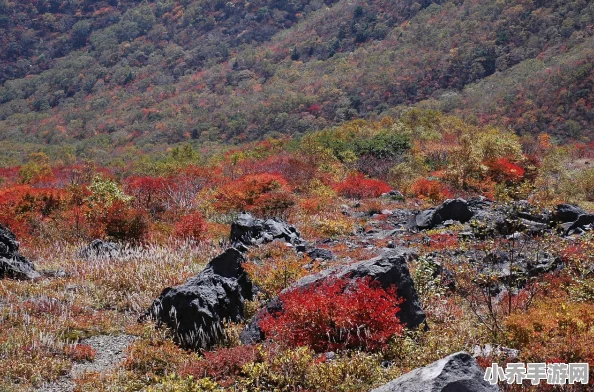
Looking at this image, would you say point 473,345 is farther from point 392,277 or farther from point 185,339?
point 185,339

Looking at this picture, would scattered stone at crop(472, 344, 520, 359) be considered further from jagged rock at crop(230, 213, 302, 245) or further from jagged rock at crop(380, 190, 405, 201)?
jagged rock at crop(380, 190, 405, 201)

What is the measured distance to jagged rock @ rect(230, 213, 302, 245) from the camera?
11837 mm

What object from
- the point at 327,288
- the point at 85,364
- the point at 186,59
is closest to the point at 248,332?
the point at 327,288

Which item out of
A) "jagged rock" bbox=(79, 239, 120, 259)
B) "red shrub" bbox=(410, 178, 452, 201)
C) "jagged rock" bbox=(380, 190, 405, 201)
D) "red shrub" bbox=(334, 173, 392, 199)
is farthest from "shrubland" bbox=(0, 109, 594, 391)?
"red shrub" bbox=(334, 173, 392, 199)

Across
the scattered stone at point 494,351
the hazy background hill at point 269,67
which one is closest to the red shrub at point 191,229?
the scattered stone at point 494,351

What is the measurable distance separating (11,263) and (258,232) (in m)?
5.09

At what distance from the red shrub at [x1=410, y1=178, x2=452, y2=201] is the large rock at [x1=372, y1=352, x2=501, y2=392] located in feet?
53.8

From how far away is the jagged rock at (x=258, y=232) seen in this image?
38.8ft

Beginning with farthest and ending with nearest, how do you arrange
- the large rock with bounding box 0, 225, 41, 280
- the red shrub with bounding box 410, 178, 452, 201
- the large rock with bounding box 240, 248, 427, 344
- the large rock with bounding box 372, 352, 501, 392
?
the red shrub with bounding box 410, 178, 452, 201 < the large rock with bounding box 0, 225, 41, 280 < the large rock with bounding box 240, 248, 427, 344 < the large rock with bounding box 372, 352, 501, 392

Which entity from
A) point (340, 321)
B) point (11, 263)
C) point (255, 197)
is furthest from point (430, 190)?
point (340, 321)

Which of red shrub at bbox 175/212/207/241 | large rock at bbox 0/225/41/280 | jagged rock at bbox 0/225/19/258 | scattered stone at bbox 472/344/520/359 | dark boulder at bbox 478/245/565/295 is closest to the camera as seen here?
scattered stone at bbox 472/344/520/359

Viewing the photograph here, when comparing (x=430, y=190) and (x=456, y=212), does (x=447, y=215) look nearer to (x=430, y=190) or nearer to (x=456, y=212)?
(x=456, y=212)

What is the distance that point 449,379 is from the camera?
3.47 metres

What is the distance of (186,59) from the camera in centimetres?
9756
